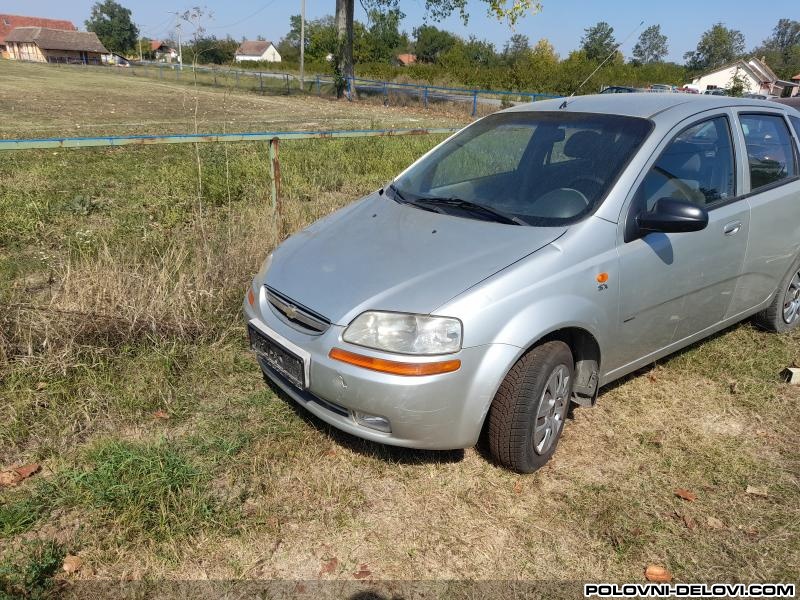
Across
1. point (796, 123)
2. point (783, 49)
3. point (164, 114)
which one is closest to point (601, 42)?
point (796, 123)

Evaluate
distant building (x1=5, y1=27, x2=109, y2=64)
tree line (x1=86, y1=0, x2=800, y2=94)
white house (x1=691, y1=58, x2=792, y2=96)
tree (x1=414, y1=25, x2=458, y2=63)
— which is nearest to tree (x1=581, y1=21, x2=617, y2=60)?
tree line (x1=86, y1=0, x2=800, y2=94)

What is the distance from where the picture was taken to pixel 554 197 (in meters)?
3.09


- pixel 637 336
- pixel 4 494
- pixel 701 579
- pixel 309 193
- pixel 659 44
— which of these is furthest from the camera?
pixel 659 44

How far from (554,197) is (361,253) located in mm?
1063

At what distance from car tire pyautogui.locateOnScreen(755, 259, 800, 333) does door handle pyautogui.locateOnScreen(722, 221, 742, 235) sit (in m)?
1.06

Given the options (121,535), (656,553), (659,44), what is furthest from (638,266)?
(659,44)

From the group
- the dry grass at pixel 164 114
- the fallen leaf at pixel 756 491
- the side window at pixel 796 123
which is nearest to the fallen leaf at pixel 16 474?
the fallen leaf at pixel 756 491

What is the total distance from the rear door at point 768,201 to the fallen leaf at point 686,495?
150 cm

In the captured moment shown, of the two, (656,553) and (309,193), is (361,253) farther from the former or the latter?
(309,193)

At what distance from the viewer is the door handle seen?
3.39m

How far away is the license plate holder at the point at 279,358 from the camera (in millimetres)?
2742

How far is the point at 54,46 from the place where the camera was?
83750 millimetres

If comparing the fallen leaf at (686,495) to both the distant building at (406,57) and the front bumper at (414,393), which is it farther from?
the distant building at (406,57)

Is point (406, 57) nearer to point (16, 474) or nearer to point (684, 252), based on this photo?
point (684, 252)
